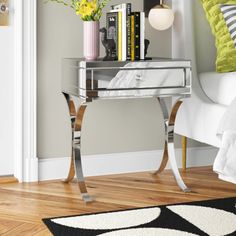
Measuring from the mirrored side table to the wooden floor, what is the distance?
0.10 metres

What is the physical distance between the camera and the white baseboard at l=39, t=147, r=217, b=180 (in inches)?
132

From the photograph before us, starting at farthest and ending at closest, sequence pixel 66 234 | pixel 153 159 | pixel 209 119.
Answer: pixel 153 159 < pixel 209 119 < pixel 66 234

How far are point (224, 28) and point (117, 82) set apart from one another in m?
0.77

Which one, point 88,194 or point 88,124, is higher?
point 88,124

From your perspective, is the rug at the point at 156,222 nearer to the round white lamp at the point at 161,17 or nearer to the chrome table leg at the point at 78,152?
the chrome table leg at the point at 78,152

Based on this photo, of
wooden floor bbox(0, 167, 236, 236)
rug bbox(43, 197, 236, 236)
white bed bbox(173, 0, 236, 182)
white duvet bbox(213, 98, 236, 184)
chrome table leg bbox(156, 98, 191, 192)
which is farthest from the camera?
chrome table leg bbox(156, 98, 191, 192)

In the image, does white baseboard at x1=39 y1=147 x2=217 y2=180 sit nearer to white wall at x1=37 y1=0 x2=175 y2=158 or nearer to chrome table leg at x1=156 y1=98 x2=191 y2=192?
white wall at x1=37 y1=0 x2=175 y2=158

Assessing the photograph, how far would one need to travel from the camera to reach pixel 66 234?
2.36 metres

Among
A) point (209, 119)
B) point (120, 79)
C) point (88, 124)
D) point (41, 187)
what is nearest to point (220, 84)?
point (209, 119)

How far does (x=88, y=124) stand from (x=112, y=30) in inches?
26.5

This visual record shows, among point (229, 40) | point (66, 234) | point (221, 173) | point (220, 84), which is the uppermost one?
point (229, 40)

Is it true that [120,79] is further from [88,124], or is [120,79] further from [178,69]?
[88,124]

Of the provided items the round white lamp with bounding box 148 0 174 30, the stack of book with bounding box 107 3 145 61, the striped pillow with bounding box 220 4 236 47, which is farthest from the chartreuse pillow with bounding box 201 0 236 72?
the stack of book with bounding box 107 3 145 61

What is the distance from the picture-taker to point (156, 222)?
2.50m
